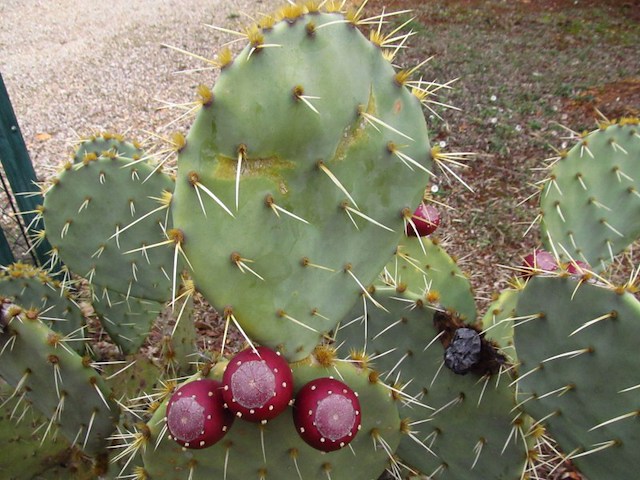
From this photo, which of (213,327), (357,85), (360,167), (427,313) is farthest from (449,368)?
(213,327)

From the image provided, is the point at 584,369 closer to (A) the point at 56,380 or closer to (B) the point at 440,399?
(B) the point at 440,399

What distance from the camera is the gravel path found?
5.12m

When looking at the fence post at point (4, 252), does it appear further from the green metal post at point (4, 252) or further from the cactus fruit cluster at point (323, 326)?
the cactus fruit cluster at point (323, 326)

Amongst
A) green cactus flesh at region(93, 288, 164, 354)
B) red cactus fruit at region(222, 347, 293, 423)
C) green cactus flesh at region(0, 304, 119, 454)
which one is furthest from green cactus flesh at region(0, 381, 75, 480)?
red cactus fruit at region(222, 347, 293, 423)

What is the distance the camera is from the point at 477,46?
570 cm

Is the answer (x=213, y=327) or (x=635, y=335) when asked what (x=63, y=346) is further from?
(x=213, y=327)

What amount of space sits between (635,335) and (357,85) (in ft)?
2.30

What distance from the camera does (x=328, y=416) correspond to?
110 centimetres

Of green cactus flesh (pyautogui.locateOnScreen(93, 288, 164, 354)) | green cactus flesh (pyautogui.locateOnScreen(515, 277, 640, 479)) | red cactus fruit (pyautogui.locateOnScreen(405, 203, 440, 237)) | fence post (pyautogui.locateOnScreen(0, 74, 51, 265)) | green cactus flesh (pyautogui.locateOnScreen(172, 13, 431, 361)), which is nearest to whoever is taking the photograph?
green cactus flesh (pyautogui.locateOnScreen(172, 13, 431, 361))

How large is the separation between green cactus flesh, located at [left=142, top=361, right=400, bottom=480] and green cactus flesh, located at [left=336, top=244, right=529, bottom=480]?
0.62 feet

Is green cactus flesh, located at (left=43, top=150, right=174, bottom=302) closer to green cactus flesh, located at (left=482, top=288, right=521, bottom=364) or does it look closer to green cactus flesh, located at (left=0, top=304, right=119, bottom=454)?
green cactus flesh, located at (left=0, top=304, right=119, bottom=454)

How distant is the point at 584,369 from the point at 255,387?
2.26 feet

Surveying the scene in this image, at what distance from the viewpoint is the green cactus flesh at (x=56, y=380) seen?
1502 millimetres

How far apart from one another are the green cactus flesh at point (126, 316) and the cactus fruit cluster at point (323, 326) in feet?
1.40
